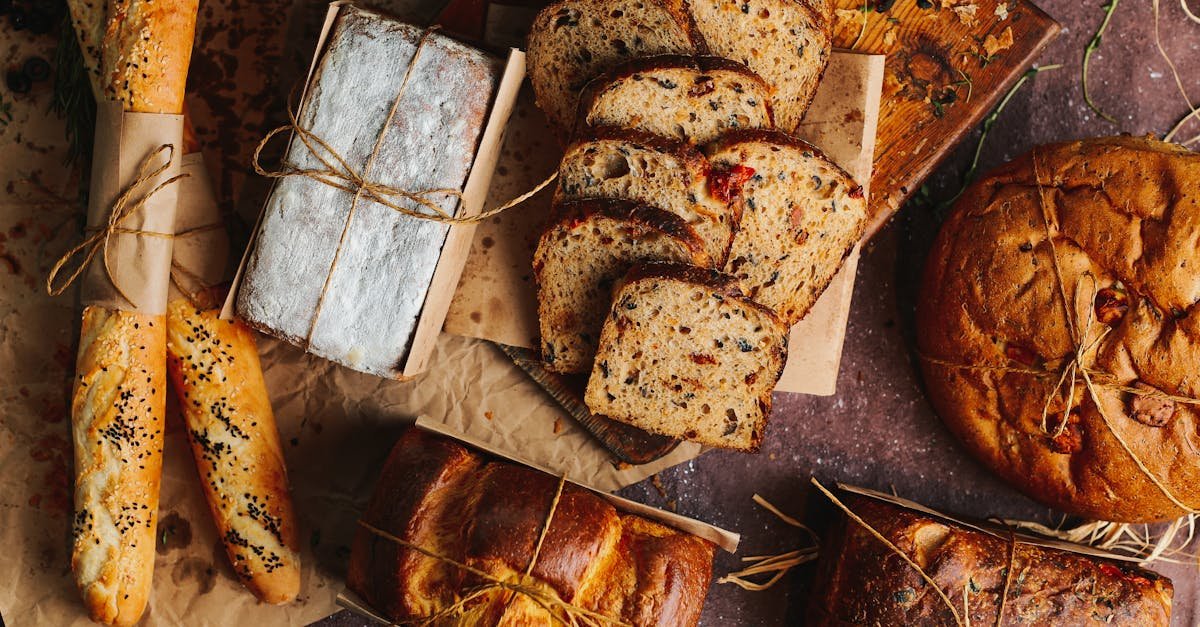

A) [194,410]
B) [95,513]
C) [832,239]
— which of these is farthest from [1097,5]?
[95,513]

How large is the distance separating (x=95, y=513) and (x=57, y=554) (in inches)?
17.5

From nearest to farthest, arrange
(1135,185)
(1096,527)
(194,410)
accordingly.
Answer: (1135,185) < (194,410) < (1096,527)

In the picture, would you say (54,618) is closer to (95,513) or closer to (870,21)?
(95,513)

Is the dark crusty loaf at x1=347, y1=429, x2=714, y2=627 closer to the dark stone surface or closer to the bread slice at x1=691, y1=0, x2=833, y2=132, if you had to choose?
the dark stone surface

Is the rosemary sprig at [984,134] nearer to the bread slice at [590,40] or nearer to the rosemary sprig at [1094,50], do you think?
the rosemary sprig at [1094,50]

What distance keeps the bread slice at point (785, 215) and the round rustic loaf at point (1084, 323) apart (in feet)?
1.54

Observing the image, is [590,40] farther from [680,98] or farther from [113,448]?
[113,448]

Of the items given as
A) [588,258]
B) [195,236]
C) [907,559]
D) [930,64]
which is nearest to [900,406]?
[907,559]

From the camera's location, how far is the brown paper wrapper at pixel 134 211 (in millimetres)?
2754

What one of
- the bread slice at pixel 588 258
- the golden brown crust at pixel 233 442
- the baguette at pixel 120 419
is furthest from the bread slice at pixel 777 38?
the golden brown crust at pixel 233 442

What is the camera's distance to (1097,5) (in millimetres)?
3371

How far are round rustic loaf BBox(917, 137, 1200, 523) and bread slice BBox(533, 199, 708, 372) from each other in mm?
1024

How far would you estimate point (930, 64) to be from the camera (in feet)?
10.3

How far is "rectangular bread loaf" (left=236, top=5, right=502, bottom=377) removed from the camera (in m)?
2.74
